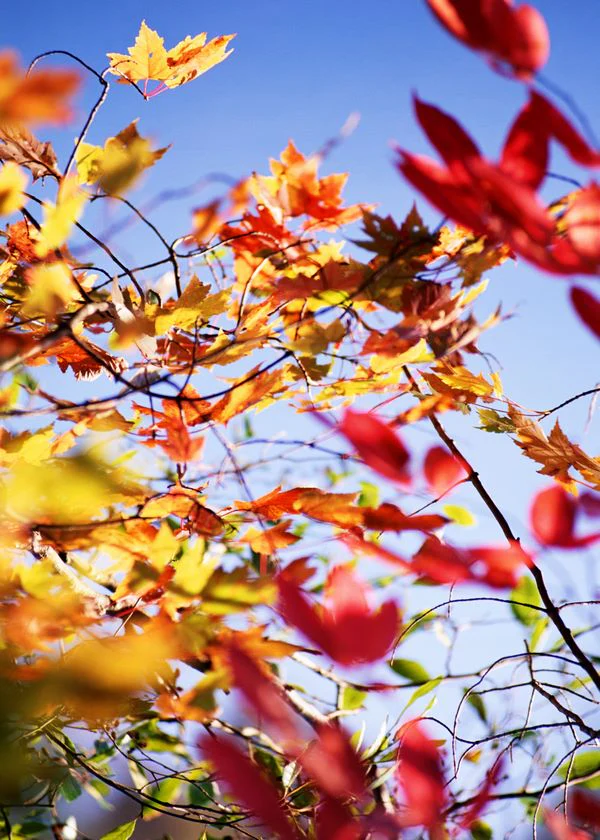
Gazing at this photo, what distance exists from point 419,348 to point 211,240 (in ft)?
1.11

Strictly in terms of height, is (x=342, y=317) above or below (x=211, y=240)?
below

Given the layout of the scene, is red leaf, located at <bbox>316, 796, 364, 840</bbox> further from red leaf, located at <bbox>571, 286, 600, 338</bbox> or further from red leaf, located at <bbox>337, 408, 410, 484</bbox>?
red leaf, located at <bbox>571, 286, 600, 338</bbox>

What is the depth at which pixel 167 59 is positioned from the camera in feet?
2.78

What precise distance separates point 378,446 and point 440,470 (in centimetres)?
9

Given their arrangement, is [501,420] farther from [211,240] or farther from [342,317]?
[211,240]

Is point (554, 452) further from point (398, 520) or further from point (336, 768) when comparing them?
point (336, 768)

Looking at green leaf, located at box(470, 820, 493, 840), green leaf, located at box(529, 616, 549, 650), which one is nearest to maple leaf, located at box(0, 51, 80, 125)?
green leaf, located at box(529, 616, 549, 650)

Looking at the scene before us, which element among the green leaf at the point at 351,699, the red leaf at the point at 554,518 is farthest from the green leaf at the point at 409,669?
the red leaf at the point at 554,518

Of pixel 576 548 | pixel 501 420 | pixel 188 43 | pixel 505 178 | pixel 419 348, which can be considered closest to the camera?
pixel 505 178

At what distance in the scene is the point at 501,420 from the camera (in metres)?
0.73

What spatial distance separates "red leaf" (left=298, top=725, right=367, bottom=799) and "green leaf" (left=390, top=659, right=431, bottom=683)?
2.52ft

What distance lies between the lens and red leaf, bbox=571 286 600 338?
42cm

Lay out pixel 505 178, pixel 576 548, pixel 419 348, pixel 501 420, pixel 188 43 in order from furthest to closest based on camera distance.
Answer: pixel 188 43
pixel 501 420
pixel 419 348
pixel 576 548
pixel 505 178

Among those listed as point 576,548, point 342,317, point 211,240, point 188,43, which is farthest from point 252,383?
point 188,43
